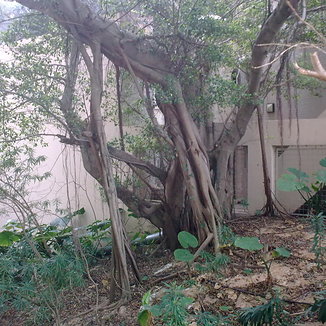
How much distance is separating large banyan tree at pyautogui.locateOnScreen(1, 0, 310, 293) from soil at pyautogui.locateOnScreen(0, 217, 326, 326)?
46cm

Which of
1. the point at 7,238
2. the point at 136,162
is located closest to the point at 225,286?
the point at 136,162

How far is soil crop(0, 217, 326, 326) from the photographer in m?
5.43

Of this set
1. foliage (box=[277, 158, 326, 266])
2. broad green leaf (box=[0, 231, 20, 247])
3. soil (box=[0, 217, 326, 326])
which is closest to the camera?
foliage (box=[277, 158, 326, 266])

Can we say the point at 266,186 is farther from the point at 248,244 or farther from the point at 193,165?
the point at 248,244

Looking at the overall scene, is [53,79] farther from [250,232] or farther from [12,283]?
[250,232]

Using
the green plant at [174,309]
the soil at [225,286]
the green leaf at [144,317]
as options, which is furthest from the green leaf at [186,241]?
the green plant at [174,309]

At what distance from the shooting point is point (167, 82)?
24.0 feet

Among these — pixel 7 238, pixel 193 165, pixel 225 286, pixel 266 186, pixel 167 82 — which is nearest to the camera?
pixel 225 286

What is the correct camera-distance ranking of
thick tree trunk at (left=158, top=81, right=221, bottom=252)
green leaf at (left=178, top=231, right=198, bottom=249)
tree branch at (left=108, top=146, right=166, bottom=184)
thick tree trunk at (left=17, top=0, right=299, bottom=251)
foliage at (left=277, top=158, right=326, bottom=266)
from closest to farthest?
foliage at (left=277, top=158, right=326, bottom=266)
green leaf at (left=178, top=231, right=198, bottom=249)
thick tree trunk at (left=17, top=0, right=299, bottom=251)
thick tree trunk at (left=158, top=81, right=221, bottom=252)
tree branch at (left=108, top=146, right=166, bottom=184)

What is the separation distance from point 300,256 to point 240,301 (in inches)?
56.3

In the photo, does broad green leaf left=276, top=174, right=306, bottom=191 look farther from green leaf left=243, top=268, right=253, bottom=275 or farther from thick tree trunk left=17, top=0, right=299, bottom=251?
thick tree trunk left=17, top=0, right=299, bottom=251

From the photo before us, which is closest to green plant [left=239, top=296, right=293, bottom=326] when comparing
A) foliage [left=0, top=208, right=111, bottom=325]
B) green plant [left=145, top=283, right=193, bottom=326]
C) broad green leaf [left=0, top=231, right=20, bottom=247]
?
green plant [left=145, top=283, right=193, bottom=326]

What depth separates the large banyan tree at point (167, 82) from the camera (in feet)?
22.6

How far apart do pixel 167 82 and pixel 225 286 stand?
3.26 metres
